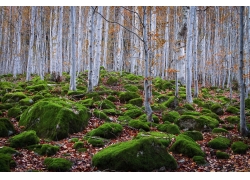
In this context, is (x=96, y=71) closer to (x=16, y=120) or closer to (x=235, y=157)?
(x=16, y=120)

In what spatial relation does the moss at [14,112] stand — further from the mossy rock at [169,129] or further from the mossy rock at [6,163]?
the mossy rock at [169,129]

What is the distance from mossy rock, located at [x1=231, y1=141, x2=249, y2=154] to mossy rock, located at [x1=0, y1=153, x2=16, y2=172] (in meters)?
5.24

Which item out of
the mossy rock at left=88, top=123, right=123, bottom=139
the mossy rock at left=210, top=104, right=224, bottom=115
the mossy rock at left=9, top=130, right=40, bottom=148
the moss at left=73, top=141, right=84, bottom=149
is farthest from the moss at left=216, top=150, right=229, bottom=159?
the mossy rock at left=9, top=130, right=40, bottom=148

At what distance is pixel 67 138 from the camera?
21.0 ft

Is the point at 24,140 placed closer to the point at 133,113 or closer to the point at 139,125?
the point at 139,125

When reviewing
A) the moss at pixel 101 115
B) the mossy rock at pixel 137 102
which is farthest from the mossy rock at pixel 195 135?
the mossy rock at pixel 137 102

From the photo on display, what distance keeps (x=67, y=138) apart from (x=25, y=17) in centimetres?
2318

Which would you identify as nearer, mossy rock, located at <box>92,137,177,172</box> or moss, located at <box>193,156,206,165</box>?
mossy rock, located at <box>92,137,177,172</box>

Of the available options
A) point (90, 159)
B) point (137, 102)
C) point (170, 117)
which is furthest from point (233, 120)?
point (90, 159)

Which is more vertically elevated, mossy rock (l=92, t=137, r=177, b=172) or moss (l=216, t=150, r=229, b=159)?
mossy rock (l=92, t=137, r=177, b=172)

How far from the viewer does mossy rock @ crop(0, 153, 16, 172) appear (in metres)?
4.20

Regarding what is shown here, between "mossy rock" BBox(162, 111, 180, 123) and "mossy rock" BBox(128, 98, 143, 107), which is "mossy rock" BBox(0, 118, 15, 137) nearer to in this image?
"mossy rock" BBox(162, 111, 180, 123)

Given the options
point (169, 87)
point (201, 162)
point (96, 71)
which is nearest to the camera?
point (201, 162)

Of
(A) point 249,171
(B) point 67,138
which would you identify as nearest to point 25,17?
(B) point 67,138
